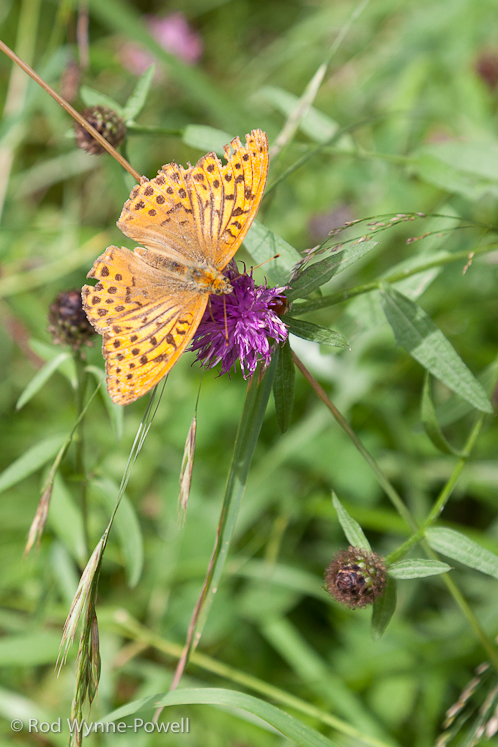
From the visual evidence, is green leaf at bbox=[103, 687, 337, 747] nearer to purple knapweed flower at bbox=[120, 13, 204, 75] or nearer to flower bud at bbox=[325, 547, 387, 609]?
flower bud at bbox=[325, 547, 387, 609]

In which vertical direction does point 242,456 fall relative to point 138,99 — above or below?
below

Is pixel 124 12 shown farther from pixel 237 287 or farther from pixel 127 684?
pixel 127 684

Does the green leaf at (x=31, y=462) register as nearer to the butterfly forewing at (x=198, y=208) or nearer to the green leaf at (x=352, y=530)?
the butterfly forewing at (x=198, y=208)

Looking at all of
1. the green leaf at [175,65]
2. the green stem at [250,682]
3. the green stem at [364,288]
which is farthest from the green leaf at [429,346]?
the green leaf at [175,65]

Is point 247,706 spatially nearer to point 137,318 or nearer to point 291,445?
point 137,318

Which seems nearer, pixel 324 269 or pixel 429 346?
pixel 324 269

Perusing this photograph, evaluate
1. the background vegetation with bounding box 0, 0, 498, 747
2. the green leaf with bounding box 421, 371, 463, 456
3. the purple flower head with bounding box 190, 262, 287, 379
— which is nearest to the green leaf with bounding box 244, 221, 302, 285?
the purple flower head with bounding box 190, 262, 287, 379

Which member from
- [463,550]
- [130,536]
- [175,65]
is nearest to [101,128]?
[130,536]
